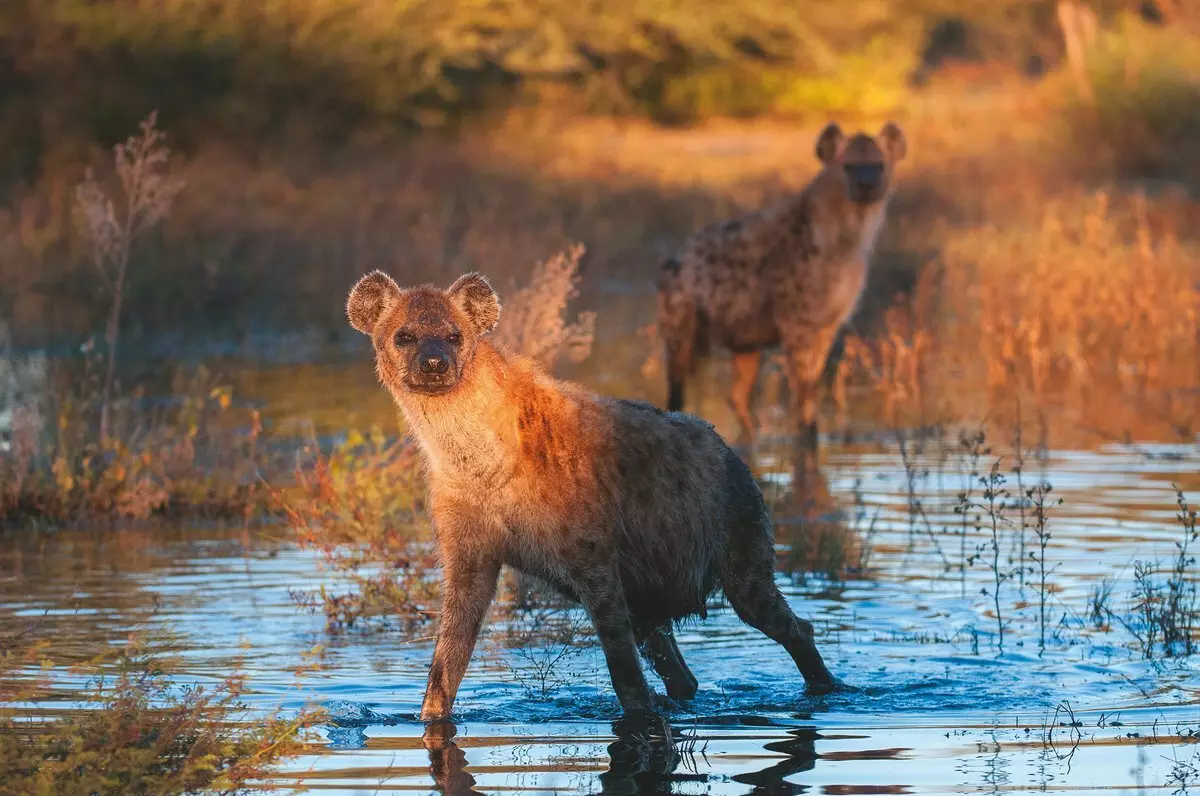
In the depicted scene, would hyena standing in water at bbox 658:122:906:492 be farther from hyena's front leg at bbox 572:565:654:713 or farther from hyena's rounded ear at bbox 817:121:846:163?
hyena's front leg at bbox 572:565:654:713

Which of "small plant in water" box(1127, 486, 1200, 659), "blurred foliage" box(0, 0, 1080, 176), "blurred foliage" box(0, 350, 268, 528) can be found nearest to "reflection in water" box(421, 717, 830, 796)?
"small plant in water" box(1127, 486, 1200, 659)

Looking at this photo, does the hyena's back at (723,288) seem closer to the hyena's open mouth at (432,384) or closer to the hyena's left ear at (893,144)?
the hyena's left ear at (893,144)

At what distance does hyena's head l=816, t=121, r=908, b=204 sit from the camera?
14.5 metres

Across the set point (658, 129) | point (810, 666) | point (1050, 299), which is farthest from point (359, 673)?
point (658, 129)

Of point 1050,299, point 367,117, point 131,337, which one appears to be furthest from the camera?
point 367,117

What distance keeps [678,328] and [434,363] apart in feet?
27.0

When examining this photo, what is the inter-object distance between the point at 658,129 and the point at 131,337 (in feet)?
71.2

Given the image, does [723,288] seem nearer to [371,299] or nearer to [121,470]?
[121,470]

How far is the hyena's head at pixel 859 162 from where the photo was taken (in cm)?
1454

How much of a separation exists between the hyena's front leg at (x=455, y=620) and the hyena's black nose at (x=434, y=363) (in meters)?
0.66

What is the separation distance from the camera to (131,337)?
1867 cm

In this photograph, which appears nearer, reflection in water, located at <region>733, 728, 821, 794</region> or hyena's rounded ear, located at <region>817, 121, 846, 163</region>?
reflection in water, located at <region>733, 728, 821, 794</region>

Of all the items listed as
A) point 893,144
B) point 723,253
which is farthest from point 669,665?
point 893,144

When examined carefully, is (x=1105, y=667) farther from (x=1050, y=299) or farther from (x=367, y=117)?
(x=367, y=117)
